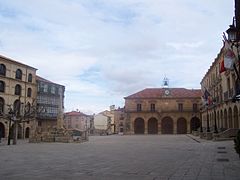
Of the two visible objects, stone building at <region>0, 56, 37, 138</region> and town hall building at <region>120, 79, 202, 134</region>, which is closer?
stone building at <region>0, 56, 37, 138</region>

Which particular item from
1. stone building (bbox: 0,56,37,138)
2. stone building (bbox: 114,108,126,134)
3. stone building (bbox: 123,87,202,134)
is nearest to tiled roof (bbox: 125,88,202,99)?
stone building (bbox: 123,87,202,134)

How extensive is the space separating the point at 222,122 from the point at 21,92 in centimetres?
3295

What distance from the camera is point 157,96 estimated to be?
7700 centimetres

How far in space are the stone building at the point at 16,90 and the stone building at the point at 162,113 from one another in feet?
88.1

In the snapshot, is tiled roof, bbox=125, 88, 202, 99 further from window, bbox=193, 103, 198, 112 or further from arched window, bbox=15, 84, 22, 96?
arched window, bbox=15, 84, 22, 96

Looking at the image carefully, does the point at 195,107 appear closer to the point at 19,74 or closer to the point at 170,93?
the point at 170,93

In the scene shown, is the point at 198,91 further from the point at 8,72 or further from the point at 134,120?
the point at 8,72

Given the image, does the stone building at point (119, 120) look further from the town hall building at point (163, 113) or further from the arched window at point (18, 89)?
the arched window at point (18, 89)

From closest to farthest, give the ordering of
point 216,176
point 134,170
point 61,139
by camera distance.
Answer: point 216,176, point 134,170, point 61,139

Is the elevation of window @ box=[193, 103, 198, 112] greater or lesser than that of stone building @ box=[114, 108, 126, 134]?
greater

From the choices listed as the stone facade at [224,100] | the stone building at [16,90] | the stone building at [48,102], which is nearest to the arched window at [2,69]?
the stone building at [16,90]

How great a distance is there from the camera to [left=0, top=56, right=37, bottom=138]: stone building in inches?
1934

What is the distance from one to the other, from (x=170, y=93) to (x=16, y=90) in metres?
39.1

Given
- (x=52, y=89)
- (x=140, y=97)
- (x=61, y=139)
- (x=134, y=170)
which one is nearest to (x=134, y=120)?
(x=140, y=97)
